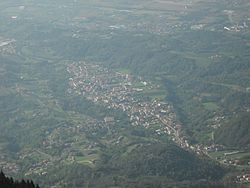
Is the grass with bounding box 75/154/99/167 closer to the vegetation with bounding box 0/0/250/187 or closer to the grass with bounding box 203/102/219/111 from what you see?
the vegetation with bounding box 0/0/250/187

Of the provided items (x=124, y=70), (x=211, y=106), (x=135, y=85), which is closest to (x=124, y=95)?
(x=135, y=85)

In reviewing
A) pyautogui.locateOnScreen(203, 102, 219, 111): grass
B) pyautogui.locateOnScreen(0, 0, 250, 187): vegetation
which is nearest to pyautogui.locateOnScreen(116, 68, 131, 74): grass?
pyautogui.locateOnScreen(0, 0, 250, 187): vegetation

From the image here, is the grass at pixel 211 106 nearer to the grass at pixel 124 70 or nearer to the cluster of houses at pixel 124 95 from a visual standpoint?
the cluster of houses at pixel 124 95

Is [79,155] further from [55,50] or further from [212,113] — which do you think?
[55,50]

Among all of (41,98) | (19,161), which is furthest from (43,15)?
(19,161)

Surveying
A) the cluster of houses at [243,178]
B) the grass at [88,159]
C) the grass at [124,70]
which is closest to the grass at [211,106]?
the grass at [124,70]

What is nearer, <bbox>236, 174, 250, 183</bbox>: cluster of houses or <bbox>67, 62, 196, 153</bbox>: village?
<bbox>236, 174, 250, 183</bbox>: cluster of houses

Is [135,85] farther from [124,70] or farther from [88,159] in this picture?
[88,159]

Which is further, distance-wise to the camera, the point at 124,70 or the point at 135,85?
the point at 124,70

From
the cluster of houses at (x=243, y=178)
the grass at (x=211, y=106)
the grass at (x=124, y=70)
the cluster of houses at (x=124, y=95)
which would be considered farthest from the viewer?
the grass at (x=124, y=70)

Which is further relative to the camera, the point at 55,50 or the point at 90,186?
the point at 55,50

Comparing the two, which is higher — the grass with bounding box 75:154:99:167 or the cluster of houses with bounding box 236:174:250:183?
the cluster of houses with bounding box 236:174:250:183
